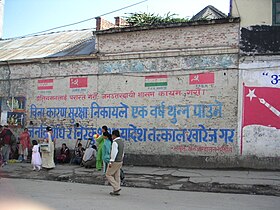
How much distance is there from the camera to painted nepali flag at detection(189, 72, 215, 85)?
13.0m

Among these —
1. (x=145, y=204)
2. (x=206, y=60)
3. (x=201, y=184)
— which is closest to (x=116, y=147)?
(x=145, y=204)

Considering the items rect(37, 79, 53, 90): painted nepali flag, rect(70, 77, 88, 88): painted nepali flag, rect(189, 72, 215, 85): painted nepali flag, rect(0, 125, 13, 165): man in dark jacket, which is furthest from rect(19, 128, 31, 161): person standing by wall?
rect(189, 72, 215, 85): painted nepali flag

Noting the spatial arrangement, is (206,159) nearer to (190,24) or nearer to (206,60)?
(206,60)

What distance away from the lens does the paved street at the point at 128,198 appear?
7180 mm

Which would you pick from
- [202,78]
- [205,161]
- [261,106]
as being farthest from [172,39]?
[205,161]

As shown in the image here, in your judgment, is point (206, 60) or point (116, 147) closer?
point (116, 147)

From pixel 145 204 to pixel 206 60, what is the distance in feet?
23.4

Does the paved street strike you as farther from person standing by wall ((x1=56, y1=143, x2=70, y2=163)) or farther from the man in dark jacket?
person standing by wall ((x1=56, y1=143, x2=70, y2=163))

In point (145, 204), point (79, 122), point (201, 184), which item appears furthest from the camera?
point (79, 122)

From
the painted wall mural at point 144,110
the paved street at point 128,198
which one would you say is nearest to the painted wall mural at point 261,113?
the painted wall mural at point 144,110

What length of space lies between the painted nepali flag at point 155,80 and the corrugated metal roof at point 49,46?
2952mm

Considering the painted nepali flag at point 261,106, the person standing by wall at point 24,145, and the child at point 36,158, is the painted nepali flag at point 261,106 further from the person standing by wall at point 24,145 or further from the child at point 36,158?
the person standing by wall at point 24,145

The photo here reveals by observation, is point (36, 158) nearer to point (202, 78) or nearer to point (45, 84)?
point (45, 84)

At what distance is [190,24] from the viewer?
13.3 meters
